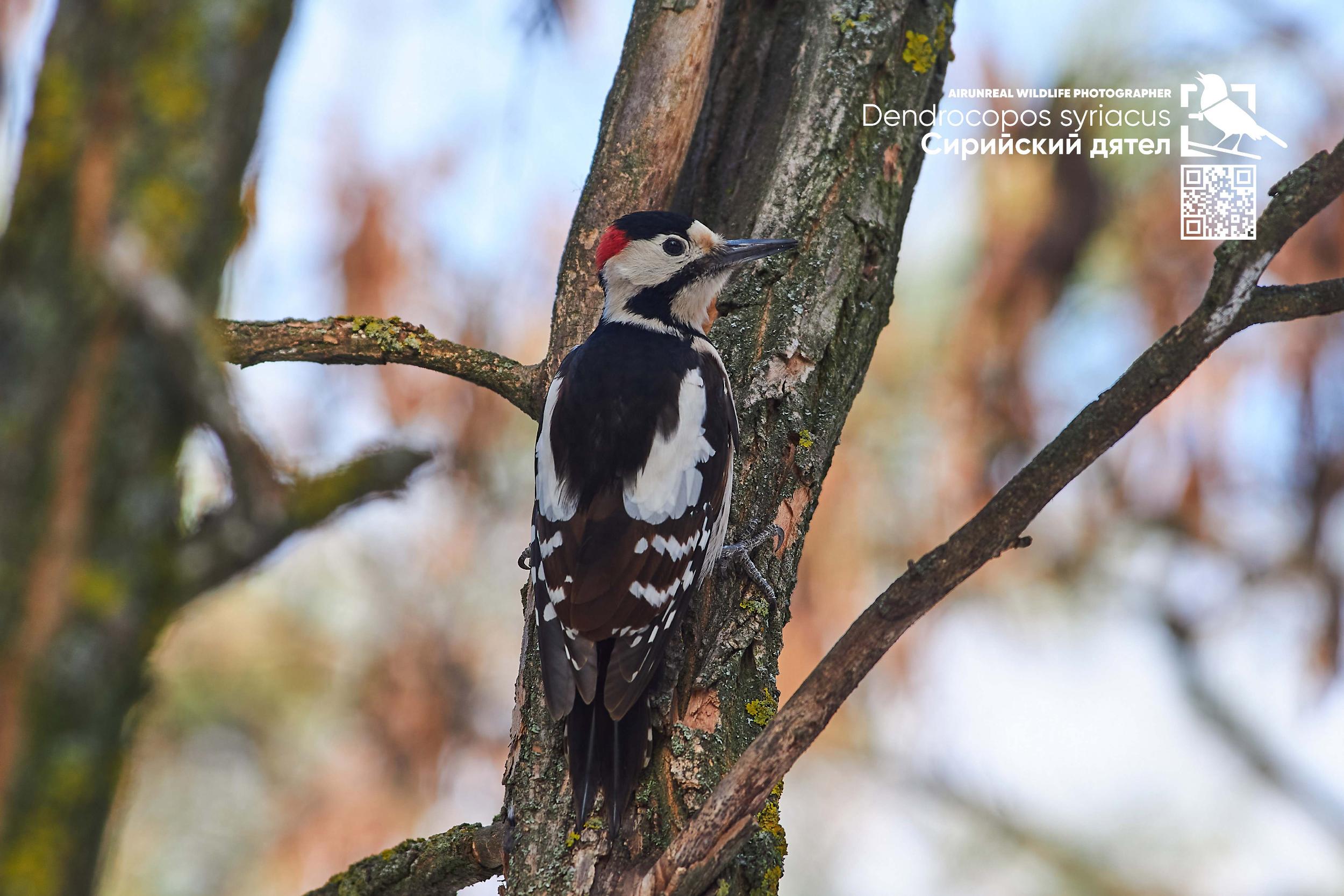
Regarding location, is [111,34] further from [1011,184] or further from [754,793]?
[1011,184]

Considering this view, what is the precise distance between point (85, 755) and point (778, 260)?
1.60m

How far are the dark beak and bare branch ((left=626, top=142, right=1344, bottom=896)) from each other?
860mm

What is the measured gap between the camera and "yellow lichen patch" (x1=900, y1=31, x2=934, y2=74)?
2.42 metres

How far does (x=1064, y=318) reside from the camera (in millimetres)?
4219

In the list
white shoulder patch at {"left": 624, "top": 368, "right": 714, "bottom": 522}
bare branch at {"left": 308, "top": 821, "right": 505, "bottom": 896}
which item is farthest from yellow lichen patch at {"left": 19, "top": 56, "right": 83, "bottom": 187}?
white shoulder patch at {"left": 624, "top": 368, "right": 714, "bottom": 522}

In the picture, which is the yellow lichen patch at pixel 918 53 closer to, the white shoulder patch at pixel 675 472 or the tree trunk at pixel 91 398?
the white shoulder patch at pixel 675 472

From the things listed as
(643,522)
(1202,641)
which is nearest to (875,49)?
(643,522)

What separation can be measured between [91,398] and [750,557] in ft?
4.14

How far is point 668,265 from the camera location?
2.78m

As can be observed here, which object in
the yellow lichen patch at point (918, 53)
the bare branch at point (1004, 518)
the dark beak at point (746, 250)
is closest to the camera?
the bare branch at point (1004, 518)

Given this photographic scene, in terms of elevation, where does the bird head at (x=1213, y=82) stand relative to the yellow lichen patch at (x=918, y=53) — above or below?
above

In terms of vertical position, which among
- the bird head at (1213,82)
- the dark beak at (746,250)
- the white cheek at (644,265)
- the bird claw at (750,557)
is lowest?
the bird claw at (750,557)

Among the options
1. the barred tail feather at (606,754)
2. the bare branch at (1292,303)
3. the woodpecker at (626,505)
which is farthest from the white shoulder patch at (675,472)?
the bare branch at (1292,303)

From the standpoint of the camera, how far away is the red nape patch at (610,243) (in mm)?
2436
